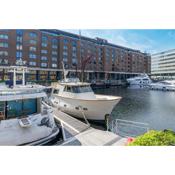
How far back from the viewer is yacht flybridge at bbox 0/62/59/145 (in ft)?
16.4

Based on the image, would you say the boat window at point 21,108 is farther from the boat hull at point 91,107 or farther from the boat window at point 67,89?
the boat window at point 67,89

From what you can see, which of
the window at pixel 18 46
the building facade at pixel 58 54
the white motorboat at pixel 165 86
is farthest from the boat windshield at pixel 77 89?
the white motorboat at pixel 165 86

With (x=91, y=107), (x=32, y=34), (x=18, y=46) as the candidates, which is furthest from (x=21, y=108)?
(x=32, y=34)

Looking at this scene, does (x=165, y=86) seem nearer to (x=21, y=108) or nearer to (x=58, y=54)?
(x=58, y=54)

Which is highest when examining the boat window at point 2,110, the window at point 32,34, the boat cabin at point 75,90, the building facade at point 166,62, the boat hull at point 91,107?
the window at point 32,34

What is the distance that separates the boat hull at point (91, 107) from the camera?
29.6 feet

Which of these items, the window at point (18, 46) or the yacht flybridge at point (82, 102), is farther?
the window at point (18, 46)

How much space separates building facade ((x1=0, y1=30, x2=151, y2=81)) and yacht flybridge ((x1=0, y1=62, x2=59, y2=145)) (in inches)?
574

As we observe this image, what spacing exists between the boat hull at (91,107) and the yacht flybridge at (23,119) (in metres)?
3.39

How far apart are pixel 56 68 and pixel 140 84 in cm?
2133

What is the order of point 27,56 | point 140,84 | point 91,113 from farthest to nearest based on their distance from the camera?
point 140,84, point 27,56, point 91,113

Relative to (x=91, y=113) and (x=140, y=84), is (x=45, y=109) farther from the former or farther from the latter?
(x=140, y=84)
